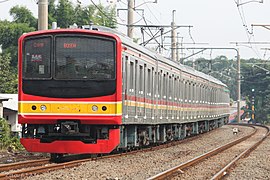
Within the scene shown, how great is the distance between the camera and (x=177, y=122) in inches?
919

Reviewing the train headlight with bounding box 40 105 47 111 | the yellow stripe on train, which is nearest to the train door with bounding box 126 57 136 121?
the yellow stripe on train

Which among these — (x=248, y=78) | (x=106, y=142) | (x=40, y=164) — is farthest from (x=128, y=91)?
(x=248, y=78)

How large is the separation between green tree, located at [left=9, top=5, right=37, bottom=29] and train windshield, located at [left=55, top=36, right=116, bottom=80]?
47.9 meters

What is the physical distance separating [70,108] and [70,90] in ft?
1.19

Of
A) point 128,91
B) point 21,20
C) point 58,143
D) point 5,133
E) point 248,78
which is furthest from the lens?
point 248,78

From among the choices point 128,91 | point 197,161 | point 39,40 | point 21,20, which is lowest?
point 197,161

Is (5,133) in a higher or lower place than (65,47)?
lower

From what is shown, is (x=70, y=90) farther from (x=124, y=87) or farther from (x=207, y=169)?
(x=207, y=169)

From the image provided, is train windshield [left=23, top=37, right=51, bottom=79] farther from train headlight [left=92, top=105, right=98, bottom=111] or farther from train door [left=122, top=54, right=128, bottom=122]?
train door [left=122, top=54, right=128, bottom=122]

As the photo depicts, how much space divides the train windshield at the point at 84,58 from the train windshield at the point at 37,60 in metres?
0.18

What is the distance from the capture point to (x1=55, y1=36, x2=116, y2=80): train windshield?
13.4 metres

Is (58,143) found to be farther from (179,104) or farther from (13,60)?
(13,60)

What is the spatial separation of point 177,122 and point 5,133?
234 inches

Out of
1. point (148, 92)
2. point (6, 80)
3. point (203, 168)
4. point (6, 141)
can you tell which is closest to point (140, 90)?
point (148, 92)
